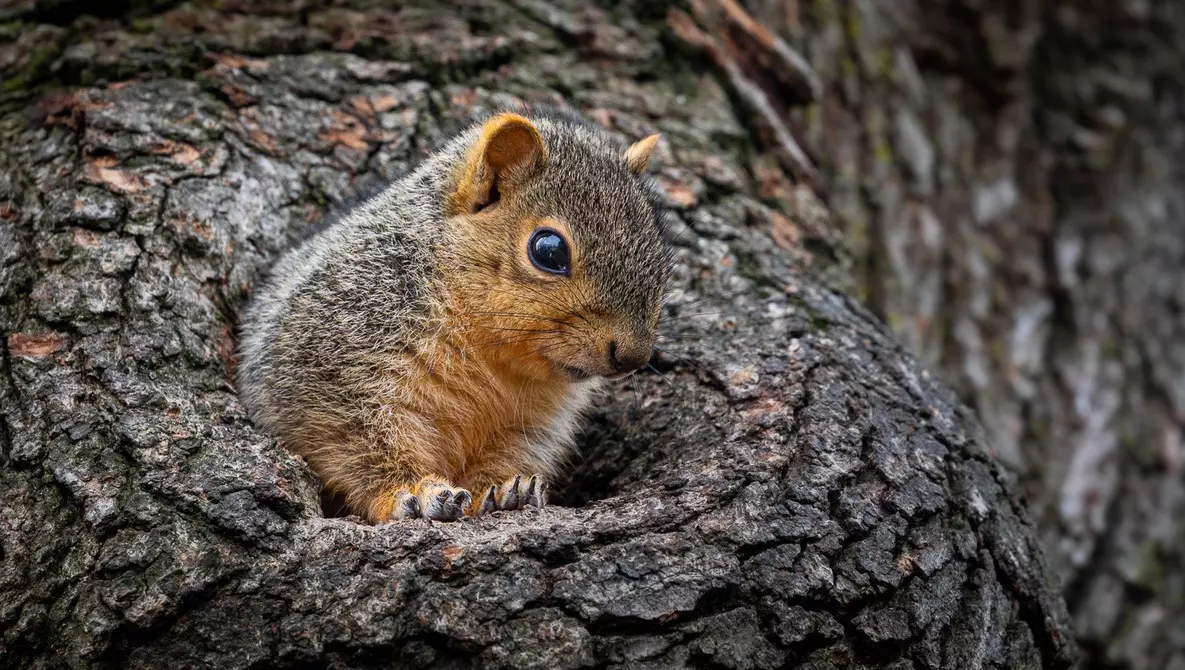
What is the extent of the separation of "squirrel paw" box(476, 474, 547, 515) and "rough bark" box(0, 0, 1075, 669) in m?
0.18

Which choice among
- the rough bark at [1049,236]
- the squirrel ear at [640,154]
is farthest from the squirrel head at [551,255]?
the rough bark at [1049,236]

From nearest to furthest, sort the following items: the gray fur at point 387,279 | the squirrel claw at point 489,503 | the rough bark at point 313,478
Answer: the rough bark at point 313,478 < the squirrel claw at point 489,503 < the gray fur at point 387,279

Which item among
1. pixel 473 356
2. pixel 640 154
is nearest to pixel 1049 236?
pixel 640 154

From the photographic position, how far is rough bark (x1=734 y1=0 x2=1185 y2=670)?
5680 millimetres

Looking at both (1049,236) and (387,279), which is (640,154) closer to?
(387,279)

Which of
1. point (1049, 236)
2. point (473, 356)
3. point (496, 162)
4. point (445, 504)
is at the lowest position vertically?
point (445, 504)

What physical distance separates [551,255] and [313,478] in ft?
3.50

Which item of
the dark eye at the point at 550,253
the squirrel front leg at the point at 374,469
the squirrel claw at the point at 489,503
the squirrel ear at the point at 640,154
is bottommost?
the squirrel front leg at the point at 374,469

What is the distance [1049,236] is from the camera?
20.6ft

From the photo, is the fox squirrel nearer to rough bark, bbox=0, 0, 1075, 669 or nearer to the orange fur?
the orange fur

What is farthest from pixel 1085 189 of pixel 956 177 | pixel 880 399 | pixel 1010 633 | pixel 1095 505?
pixel 1010 633

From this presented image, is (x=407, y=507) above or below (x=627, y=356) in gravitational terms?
below

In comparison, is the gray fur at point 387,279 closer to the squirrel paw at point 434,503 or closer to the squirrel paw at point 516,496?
the squirrel paw at point 434,503

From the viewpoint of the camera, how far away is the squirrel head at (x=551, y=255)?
363 cm
